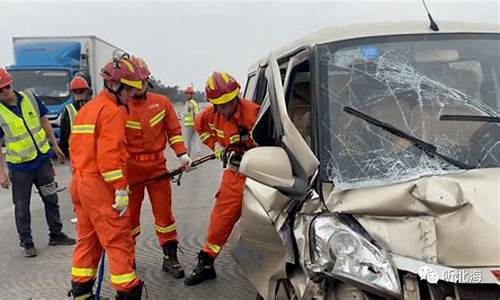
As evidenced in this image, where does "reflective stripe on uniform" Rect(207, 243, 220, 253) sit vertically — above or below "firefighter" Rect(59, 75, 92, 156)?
below

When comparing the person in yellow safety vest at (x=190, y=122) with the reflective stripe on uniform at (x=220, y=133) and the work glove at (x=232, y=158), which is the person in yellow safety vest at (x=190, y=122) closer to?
the reflective stripe on uniform at (x=220, y=133)

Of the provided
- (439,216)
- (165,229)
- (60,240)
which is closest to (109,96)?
(165,229)

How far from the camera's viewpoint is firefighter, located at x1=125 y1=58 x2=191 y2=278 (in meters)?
5.05

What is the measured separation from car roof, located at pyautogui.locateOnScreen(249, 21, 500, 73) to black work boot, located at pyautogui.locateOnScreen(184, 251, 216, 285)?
7.38 feet

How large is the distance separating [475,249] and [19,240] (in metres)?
5.75

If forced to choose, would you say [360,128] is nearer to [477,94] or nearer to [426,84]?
[426,84]

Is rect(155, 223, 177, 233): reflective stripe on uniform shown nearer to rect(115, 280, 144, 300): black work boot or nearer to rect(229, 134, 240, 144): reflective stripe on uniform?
rect(229, 134, 240, 144): reflective stripe on uniform

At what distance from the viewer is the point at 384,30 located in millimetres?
3406

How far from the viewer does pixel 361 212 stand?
252 centimetres

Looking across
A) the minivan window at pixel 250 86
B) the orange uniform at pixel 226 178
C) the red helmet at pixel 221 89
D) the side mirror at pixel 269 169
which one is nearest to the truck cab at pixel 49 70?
the minivan window at pixel 250 86

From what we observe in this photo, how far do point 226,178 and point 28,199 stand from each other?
108 inches

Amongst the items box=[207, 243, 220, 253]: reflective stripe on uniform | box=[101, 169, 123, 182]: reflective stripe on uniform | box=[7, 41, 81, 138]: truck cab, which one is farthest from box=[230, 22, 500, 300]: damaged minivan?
box=[7, 41, 81, 138]: truck cab

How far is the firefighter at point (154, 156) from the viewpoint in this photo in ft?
16.6

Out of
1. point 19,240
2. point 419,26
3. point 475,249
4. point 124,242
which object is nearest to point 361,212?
point 475,249
